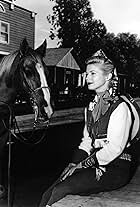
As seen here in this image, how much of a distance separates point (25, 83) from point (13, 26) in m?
13.9

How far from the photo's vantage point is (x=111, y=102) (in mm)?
2162

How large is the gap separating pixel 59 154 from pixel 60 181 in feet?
13.5

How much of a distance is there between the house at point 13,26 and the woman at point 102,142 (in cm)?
1327

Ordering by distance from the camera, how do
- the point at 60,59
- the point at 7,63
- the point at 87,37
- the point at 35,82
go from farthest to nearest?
the point at 87,37 → the point at 60,59 → the point at 7,63 → the point at 35,82

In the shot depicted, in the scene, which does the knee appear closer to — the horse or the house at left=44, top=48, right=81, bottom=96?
the horse

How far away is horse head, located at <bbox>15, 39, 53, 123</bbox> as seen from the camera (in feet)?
9.88

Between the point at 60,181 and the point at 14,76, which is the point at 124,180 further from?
the point at 14,76

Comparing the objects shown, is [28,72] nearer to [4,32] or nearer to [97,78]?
[97,78]

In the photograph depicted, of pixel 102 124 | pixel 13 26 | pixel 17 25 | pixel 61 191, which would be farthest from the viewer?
pixel 17 25

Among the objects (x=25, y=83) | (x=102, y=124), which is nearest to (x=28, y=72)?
(x=25, y=83)

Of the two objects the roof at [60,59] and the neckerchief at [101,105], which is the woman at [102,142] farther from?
the roof at [60,59]

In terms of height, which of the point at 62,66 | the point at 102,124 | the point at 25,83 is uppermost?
the point at 62,66

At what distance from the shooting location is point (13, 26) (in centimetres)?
1628

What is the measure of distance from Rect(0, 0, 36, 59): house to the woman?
43.5 feet
